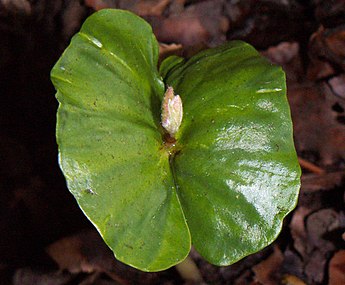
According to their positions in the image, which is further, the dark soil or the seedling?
the dark soil

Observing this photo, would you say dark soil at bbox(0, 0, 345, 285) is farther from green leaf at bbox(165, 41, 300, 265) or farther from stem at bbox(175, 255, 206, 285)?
green leaf at bbox(165, 41, 300, 265)

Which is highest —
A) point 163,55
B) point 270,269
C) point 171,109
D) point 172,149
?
point 171,109

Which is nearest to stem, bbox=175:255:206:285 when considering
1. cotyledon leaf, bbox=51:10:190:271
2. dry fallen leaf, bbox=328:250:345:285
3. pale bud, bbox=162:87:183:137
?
dry fallen leaf, bbox=328:250:345:285

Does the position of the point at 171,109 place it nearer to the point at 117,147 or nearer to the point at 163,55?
the point at 117,147

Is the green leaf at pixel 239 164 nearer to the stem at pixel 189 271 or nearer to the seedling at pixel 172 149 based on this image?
the seedling at pixel 172 149

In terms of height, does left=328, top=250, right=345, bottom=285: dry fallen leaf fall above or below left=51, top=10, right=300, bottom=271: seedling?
below

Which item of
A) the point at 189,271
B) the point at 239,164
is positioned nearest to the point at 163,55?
the point at 189,271

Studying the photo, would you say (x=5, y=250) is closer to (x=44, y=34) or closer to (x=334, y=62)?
(x=44, y=34)
